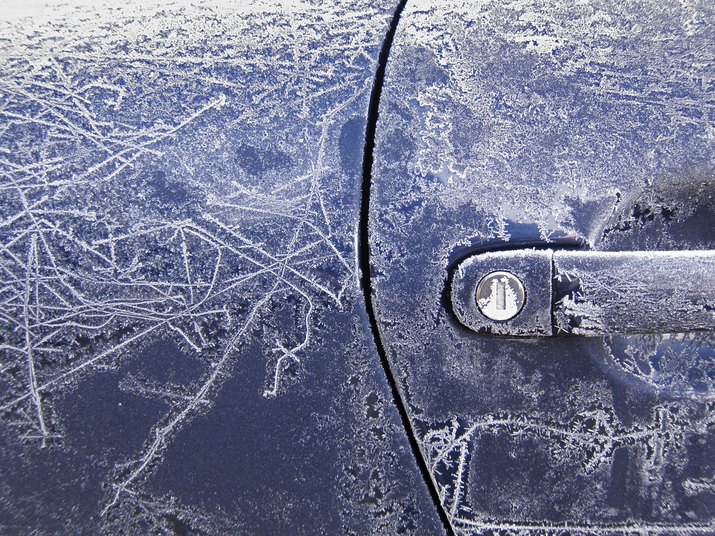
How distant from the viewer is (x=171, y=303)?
991 mm

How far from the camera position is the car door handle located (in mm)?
961

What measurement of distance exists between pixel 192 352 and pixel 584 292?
26.4 inches

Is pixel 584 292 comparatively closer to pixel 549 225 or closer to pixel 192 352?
pixel 549 225

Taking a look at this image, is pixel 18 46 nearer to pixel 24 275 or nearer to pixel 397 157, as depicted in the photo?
pixel 24 275

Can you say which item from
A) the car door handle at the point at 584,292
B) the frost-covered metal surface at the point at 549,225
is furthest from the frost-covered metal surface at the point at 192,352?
the car door handle at the point at 584,292

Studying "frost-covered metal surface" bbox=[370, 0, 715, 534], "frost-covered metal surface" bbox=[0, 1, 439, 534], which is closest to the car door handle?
"frost-covered metal surface" bbox=[370, 0, 715, 534]

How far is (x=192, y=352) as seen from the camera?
0.99m

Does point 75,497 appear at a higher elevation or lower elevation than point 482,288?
lower

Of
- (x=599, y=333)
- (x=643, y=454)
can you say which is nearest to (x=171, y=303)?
(x=599, y=333)

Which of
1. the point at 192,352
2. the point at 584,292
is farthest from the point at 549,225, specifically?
the point at 192,352

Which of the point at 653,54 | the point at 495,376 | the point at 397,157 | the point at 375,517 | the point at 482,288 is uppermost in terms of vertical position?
the point at 653,54

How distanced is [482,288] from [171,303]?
532mm

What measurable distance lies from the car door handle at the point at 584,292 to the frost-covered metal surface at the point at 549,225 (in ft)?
0.10

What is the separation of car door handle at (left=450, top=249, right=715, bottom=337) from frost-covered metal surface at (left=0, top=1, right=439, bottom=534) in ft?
0.68
